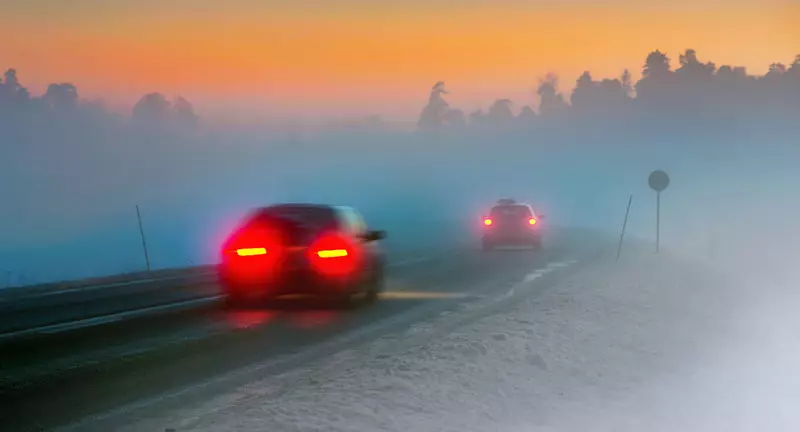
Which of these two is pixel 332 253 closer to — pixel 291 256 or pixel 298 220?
pixel 291 256

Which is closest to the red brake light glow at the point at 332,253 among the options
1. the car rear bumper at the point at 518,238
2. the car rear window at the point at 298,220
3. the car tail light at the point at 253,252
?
the car rear window at the point at 298,220

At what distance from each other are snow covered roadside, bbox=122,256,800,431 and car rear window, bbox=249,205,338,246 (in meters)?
2.97

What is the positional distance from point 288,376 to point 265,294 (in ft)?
27.6

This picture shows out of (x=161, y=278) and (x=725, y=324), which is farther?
(x=161, y=278)

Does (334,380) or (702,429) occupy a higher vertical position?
(334,380)

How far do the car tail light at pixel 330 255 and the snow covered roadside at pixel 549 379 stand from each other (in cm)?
247

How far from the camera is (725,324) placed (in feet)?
64.4

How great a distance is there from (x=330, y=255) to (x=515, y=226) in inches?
929

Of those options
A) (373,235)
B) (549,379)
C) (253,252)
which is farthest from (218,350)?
(373,235)

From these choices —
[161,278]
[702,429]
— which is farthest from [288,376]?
[161,278]

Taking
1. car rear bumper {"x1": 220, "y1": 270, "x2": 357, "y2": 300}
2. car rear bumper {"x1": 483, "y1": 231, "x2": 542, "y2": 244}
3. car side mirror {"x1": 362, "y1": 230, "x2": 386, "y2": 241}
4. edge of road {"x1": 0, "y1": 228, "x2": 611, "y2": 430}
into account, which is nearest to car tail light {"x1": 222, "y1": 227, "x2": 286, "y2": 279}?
car rear bumper {"x1": 220, "y1": 270, "x2": 357, "y2": 300}

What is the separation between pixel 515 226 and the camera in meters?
43.2

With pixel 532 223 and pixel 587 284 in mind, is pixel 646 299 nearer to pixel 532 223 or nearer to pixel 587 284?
pixel 587 284

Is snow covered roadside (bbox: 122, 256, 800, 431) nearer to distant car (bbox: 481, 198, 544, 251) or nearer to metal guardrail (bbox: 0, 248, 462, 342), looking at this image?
metal guardrail (bbox: 0, 248, 462, 342)
